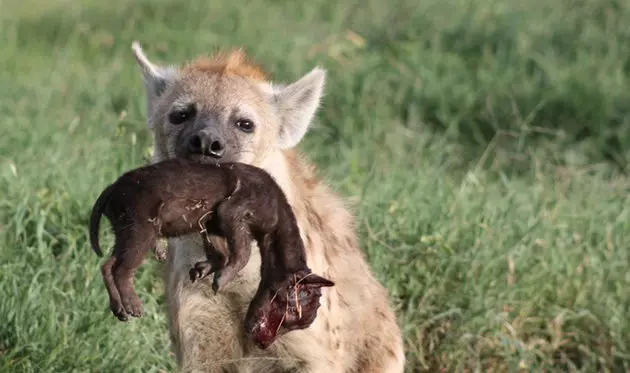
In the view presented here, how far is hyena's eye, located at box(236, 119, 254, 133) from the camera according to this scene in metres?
4.08

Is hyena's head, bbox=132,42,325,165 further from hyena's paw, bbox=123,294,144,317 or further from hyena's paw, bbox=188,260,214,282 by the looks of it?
hyena's paw, bbox=123,294,144,317

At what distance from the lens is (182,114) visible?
407cm

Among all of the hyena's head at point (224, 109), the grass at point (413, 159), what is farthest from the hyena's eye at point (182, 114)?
the grass at point (413, 159)

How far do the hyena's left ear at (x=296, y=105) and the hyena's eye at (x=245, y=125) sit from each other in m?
0.19

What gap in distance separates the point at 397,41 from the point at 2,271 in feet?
13.0

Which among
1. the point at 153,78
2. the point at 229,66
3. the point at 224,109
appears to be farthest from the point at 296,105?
the point at 153,78

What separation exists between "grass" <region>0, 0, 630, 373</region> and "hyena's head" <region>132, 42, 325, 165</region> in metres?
0.83

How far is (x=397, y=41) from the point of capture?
8.10 metres

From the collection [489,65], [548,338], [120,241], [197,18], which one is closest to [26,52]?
[197,18]

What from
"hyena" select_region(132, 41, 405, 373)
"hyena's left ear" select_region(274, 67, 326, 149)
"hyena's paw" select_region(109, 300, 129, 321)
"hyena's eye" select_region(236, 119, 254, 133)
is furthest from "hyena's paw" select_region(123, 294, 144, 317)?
"hyena's left ear" select_region(274, 67, 326, 149)

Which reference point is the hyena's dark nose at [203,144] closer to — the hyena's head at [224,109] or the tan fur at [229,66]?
the hyena's head at [224,109]

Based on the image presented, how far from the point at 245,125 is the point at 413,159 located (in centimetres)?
239

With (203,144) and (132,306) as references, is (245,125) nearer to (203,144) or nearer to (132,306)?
(203,144)

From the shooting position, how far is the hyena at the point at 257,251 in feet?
13.0
